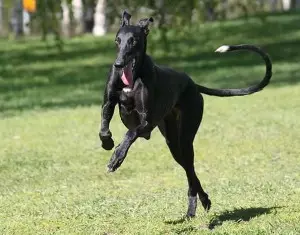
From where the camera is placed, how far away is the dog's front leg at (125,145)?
5.95 meters

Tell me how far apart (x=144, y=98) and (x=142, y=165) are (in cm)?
478

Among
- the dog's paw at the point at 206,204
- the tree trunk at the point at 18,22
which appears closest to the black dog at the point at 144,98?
the dog's paw at the point at 206,204

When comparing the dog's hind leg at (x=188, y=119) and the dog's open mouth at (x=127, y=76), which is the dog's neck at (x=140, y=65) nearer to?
the dog's open mouth at (x=127, y=76)

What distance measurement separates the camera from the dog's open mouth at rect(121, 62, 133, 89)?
239 inches

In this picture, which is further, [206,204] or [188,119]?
[206,204]

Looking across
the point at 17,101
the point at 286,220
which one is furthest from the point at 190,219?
the point at 17,101

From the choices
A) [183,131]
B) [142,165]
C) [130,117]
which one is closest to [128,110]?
[130,117]

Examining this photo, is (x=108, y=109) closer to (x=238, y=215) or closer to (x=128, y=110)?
(x=128, y=110)

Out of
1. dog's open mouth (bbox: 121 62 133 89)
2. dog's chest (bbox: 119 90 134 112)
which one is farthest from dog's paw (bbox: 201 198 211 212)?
dog's open mouth (bbox: 121 62 133 89)

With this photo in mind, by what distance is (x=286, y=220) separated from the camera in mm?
7160

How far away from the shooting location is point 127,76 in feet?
20.0

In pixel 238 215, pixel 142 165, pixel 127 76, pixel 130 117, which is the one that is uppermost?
pixel 127 76

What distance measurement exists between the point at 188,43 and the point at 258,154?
624 inches

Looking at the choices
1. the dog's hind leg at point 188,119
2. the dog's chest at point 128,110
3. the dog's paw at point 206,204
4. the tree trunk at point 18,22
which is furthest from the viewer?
the tree trunk at point 18,22
